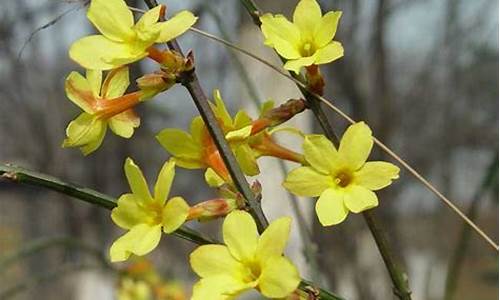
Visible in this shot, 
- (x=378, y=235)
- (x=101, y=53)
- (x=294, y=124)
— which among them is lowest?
(x=294, y=124)

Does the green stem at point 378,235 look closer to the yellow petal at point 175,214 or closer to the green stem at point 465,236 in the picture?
the yellow petal at point 175,214

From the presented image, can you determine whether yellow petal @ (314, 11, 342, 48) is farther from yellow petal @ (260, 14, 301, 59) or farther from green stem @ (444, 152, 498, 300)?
green stem @ (444, 152, 498, 300)

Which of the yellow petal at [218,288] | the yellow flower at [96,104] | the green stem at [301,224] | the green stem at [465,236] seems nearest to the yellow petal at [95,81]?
the yellow flower at [96,104]

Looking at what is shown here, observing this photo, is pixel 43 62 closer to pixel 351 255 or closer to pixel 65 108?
pixel 65 108

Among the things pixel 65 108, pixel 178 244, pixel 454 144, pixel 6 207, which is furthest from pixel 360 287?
pixel 6 207

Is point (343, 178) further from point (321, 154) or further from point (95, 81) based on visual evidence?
point (95, 81)

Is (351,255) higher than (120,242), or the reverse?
(120,242)

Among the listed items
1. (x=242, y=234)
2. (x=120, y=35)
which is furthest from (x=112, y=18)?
(x=242, y=234)
